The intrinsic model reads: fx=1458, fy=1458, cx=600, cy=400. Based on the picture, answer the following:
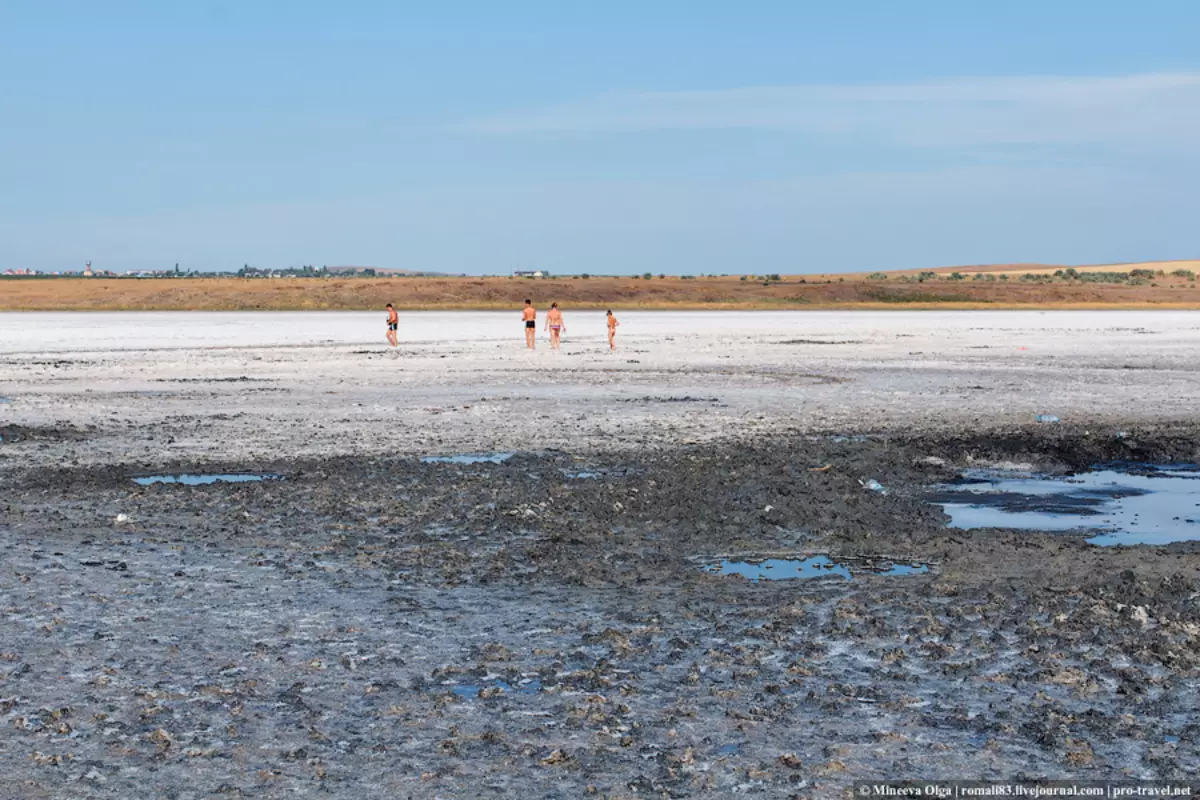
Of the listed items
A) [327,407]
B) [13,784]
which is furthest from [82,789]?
[327,407]

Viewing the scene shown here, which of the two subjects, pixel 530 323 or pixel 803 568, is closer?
pixel 803 568

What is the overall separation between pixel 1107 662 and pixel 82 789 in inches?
188

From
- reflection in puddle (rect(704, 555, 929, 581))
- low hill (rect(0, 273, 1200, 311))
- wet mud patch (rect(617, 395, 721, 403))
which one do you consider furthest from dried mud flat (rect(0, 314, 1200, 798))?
low hill (rect(0, 273, 1200, 311))

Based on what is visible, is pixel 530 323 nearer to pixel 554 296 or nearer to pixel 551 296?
pixel 551 296

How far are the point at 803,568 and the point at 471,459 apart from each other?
606 centimetres

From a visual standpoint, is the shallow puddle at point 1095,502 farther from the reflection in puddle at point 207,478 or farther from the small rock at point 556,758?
the reflection in puddle at point 207,478

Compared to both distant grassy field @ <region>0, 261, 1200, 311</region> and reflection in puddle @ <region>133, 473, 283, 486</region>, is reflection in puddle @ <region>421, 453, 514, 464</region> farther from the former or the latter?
distant grassy field @ <region>0, 261, 1200, 311</region>

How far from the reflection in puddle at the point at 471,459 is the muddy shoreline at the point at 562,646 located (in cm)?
197

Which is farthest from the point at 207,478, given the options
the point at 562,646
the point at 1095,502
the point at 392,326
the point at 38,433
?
the point at 392,326

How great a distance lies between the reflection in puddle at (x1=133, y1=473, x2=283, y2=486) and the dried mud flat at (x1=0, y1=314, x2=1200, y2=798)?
25 cm

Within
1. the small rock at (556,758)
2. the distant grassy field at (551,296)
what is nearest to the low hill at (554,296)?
the distant grassy field at (551,296)

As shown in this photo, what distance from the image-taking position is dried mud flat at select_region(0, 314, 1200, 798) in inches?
232

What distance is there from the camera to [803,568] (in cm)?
978

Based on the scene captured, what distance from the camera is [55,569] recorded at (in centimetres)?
951
